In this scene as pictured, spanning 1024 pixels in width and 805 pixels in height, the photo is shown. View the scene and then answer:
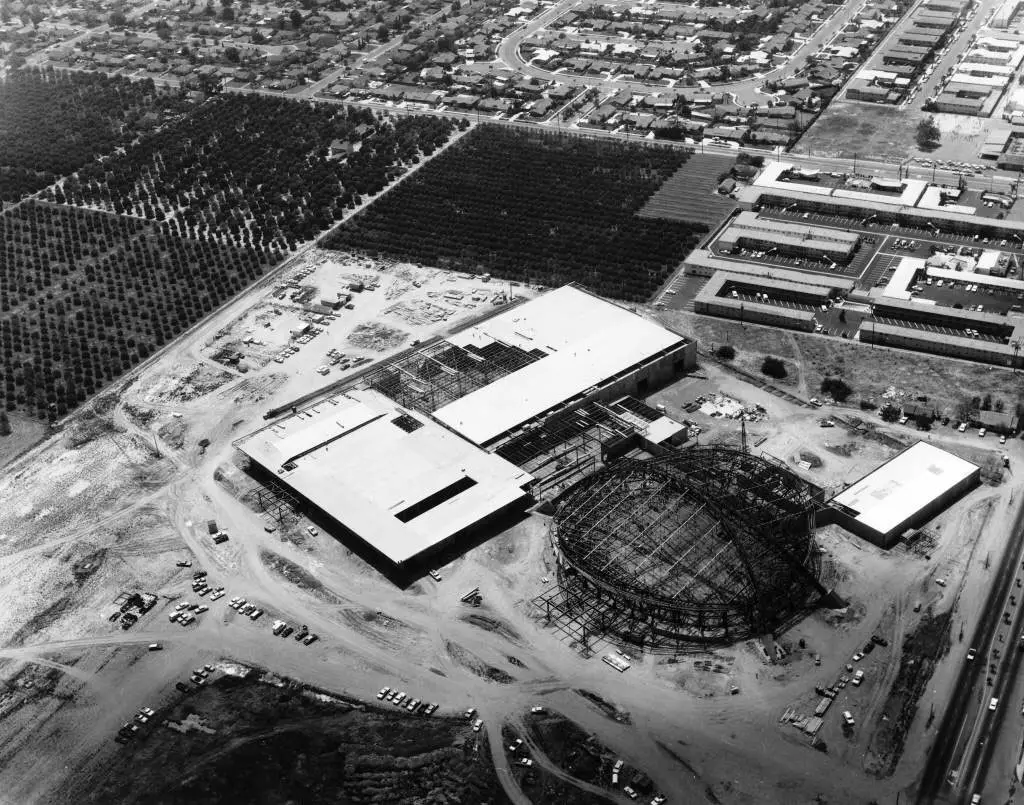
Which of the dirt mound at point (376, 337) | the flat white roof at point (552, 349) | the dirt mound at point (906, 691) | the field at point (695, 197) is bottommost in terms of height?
the field at point (695, 197)

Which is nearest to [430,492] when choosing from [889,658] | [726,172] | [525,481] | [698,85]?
[525,481]

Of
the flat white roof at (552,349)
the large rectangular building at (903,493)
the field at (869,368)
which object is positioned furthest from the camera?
the field at (869,368)

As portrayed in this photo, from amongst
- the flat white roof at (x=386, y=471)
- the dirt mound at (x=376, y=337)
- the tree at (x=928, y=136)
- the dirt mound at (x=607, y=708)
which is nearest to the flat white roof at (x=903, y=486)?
the dirt mound at (x=607, y=708)

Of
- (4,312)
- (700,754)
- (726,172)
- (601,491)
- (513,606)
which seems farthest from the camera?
(726,172)

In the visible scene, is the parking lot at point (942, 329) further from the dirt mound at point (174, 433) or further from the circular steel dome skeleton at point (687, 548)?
the dirt mound at point (174, 433)

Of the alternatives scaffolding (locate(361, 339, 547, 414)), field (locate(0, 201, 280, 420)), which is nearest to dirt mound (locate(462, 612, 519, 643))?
scaffolding (locate(361, 339, 547, 414))

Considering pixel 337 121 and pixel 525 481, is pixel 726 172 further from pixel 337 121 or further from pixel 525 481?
pixel 525 481
